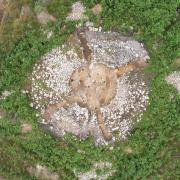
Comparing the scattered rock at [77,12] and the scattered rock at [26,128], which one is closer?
the scattered rock at [77,12]

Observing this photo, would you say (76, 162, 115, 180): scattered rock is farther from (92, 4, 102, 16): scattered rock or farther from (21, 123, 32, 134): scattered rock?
(92, 4, 102, 16): scattered rock

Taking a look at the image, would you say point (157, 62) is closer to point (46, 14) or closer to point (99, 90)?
point (99, 90)

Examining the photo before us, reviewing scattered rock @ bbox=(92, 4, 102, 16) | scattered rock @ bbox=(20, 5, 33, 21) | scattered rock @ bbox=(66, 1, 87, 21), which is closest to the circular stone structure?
scattered rock @ bbox=(66, 1, 87, 21)

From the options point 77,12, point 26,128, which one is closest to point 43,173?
point 26,128

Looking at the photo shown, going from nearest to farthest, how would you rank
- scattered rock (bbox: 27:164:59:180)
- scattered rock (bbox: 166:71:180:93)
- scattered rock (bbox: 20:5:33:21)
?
1. scattered rock (bbox: 166:71:180:93)
2. scattered rock (bbox: 20:5:33:21)
3. scattered rock (bbox: 27:164:59:180)

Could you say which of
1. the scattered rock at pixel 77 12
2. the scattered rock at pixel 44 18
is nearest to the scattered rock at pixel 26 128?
the scattered rock at pixel 44 18

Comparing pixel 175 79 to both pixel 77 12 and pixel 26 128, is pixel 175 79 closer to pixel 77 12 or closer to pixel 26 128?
pixel 77 12

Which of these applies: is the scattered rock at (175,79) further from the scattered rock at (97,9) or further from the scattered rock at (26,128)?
the scattered rock at (26,128)
